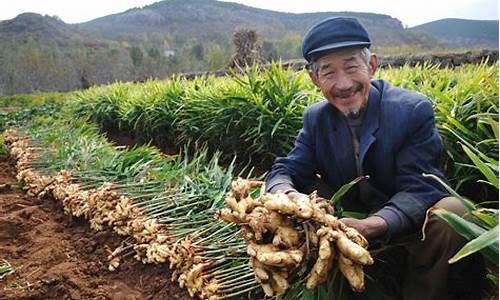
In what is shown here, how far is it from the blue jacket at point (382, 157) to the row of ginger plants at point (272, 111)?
0.15m

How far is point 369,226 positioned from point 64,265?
5.36 feet

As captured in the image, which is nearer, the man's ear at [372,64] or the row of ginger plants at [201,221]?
the row of ginger plants at [201,221]

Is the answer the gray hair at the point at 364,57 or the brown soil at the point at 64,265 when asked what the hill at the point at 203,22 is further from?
the gray hair at the point at 364,57

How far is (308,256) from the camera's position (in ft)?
3.95

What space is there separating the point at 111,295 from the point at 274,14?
80.6m

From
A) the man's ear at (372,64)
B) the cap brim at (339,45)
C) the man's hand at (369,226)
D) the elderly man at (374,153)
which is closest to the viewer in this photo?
the man's hand at (369,226)

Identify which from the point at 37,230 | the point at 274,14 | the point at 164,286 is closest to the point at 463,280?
the point at 164,286

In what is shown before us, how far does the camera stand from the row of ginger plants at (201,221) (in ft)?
3.86

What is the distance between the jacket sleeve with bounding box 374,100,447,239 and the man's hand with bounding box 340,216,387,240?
1.1 inches

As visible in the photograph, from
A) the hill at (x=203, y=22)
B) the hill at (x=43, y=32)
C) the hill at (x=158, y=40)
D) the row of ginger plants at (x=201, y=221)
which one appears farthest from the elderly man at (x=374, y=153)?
the hill at (x=203, y=22)

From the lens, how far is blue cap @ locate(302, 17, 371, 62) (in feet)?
5.28

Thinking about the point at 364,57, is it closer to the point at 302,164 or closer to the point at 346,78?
the point at 346,78

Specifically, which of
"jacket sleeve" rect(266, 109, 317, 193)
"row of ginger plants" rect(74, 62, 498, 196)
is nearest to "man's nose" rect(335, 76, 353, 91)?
"jacket sleeve" rect(266, 109, 317, 193)

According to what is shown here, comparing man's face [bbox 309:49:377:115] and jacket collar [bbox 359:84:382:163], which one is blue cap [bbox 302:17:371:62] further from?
jacket collar [bbox 359:84:382:163]
